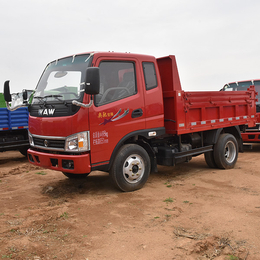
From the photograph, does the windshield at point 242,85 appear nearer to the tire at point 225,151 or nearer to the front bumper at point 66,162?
the tire at point 225,151

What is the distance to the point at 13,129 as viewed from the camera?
8797 millimetres

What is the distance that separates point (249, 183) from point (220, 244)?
289 cm

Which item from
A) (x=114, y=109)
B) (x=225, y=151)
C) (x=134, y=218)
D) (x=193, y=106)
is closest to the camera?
(x=134, y=218)

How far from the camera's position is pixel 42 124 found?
200 inches

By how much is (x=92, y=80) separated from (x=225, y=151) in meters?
4.34

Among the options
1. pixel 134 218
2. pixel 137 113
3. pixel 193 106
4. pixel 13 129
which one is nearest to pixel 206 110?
pixel 193 106

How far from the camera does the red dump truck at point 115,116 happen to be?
471 cm

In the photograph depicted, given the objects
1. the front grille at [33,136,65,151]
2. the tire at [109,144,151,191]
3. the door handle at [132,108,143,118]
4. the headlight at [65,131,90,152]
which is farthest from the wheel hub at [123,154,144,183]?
the front grille at [33,136,65,151]

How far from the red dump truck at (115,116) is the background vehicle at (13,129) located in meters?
3.48

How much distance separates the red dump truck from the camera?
471 centimetres

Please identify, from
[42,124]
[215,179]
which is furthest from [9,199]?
[215,179]

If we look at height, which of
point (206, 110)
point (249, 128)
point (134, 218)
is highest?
point (206, 110)

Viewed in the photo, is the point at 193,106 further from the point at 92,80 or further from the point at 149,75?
the point at 92,80

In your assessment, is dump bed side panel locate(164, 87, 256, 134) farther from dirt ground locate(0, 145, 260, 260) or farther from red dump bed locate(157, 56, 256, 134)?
dirt ground locate(0, 145, 260, 260)
